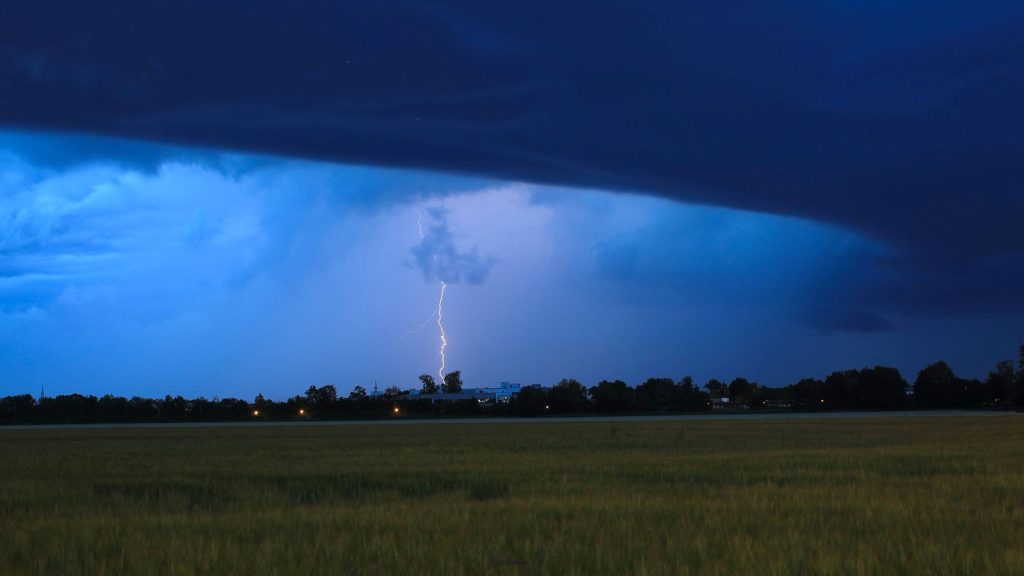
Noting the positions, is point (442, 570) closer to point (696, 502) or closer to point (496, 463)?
point (696, 502)

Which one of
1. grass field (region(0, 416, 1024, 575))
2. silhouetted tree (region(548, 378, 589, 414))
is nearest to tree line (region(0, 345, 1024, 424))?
silhouetted tree (region(548, 378, 589, 414))

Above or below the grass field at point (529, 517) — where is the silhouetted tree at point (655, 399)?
above

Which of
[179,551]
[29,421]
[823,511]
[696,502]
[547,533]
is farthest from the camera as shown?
[29,421]

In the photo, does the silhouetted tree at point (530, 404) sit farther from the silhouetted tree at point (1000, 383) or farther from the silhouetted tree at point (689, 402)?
the silhouetted tree at point (1000, 383)

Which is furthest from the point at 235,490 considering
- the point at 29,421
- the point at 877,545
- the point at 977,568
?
the point at 29,421

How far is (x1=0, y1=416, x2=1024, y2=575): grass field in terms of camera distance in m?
9.64

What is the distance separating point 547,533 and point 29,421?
419 ft

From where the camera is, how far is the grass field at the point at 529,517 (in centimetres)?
964

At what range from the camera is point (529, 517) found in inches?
529

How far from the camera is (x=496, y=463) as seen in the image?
2747 cm

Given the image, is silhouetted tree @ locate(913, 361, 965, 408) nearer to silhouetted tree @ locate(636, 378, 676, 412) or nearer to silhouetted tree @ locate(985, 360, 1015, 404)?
silhouetted tree @ locate(985, 360, 1015, 404)

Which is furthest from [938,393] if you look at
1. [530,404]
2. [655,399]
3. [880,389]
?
[530,404]

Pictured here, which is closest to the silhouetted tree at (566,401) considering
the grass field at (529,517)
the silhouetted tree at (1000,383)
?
the silhouetted tree at (1000,383)

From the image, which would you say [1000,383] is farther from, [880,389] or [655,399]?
[655,399]
